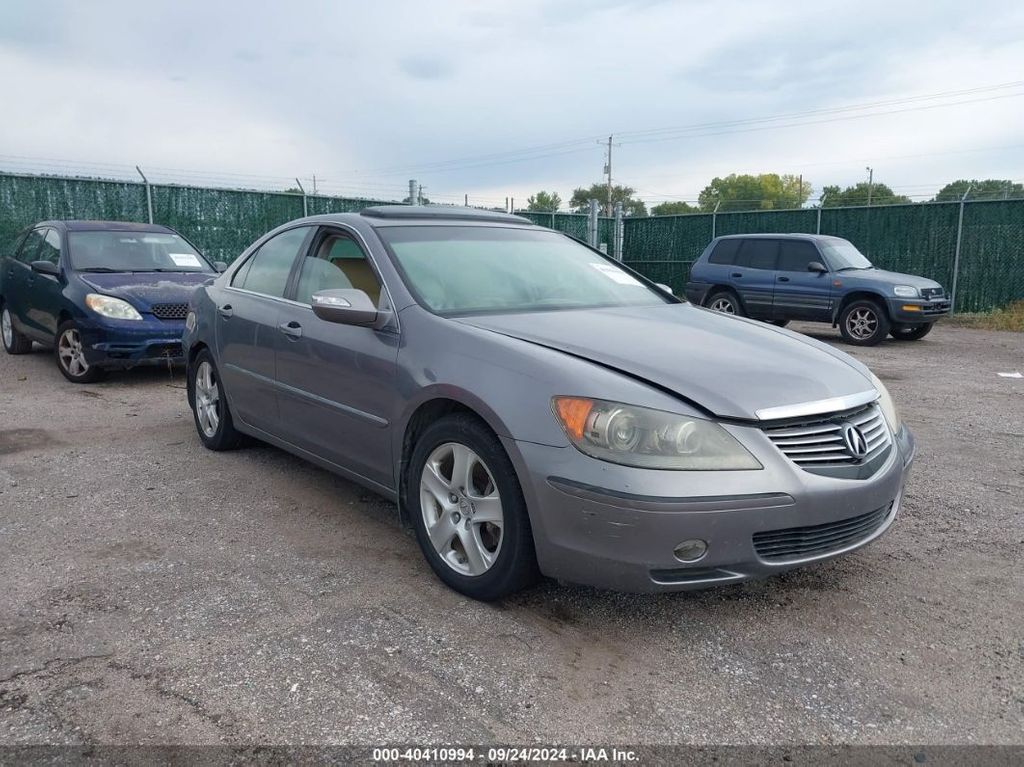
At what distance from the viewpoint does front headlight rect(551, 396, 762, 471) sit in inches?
105

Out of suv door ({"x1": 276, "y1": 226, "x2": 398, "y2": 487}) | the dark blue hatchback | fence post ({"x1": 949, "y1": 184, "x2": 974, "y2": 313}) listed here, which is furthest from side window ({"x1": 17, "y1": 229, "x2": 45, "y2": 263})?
fence post ({"x1": 949, "y1": 184, "x2": 974, "y2": 313})

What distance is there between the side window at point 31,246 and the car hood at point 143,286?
1418mm

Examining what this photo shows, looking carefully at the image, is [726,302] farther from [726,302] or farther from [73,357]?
[73,357]

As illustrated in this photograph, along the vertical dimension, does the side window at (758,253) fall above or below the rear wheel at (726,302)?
above

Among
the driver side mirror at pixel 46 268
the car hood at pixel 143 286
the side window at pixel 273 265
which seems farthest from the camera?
the driver side mirror at pixel 46 268

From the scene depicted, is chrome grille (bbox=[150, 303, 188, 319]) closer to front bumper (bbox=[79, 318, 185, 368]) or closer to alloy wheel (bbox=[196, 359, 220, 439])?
front bumper (bbox=[79, 318, 185, 368])

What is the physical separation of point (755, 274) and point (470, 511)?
11209mm

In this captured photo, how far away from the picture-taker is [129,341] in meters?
7.54

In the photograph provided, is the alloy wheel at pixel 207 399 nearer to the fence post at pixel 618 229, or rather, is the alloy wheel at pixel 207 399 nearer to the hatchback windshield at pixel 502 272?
the hatchback windshield at pixel 502 272

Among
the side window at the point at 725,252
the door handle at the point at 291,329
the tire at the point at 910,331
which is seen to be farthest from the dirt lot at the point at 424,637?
the side window at the point at 725,252

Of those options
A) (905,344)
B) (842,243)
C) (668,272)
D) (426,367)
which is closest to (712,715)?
(426,367)

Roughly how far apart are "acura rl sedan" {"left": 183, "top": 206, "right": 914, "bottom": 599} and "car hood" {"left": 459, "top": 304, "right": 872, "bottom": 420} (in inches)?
0.5

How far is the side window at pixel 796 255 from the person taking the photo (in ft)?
42.1

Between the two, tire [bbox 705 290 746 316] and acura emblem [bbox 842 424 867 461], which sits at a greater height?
acura emblem [bbox 842 424 867 461]
